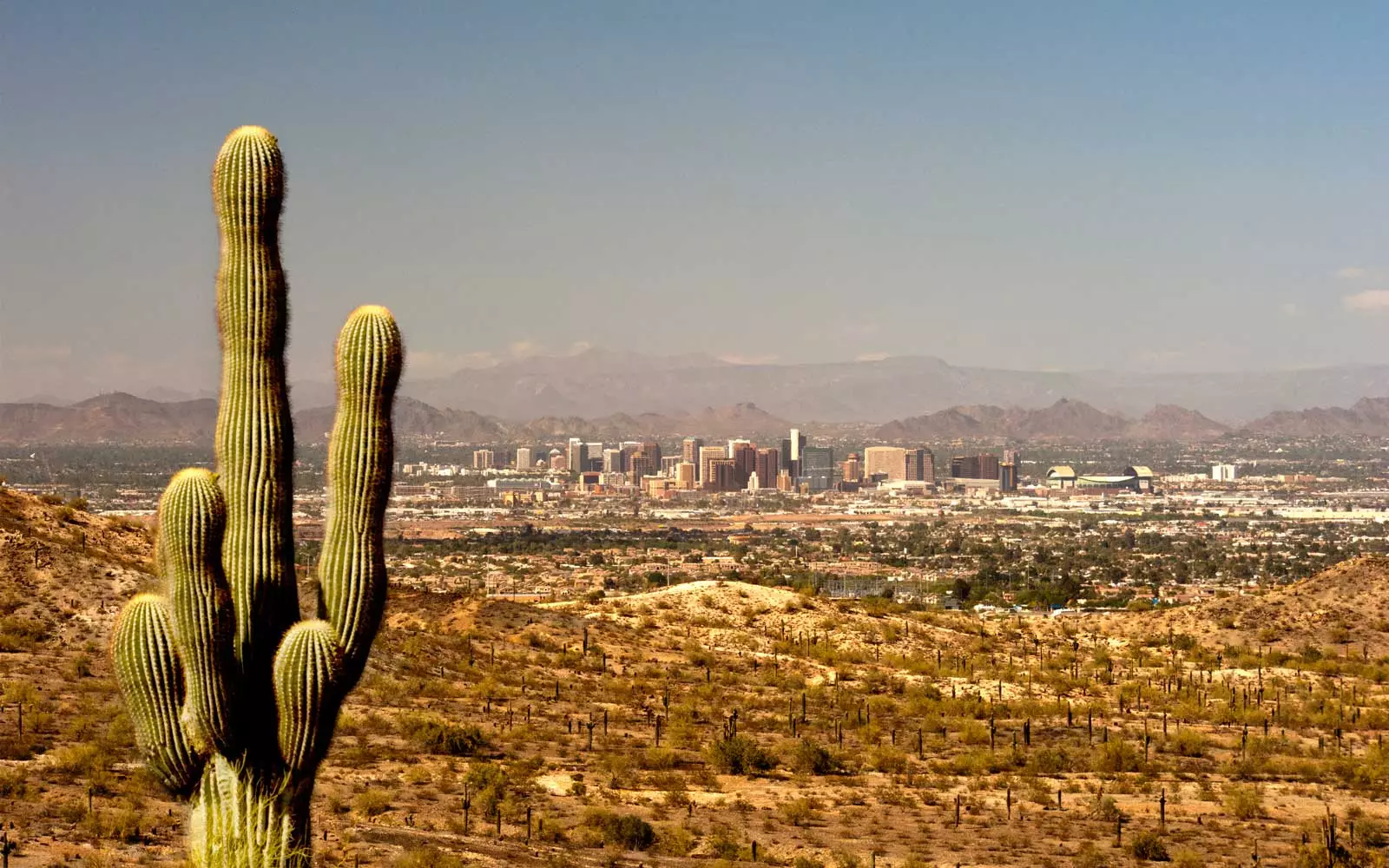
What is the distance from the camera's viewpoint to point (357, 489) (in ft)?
47.0

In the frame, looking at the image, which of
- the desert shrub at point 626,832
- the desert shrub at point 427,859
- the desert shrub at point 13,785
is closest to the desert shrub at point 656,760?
the desert shrub at point 626,832

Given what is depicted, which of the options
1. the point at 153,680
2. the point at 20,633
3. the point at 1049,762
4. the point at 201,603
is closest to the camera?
the point at 201,603

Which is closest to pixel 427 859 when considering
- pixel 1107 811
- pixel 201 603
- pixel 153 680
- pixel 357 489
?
pixel 153 680

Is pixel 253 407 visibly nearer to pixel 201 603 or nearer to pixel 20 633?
pixel 201 603

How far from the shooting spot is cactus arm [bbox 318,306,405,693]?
1436cm

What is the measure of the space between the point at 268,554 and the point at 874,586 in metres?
80.4

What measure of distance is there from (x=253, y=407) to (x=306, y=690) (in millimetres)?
2488

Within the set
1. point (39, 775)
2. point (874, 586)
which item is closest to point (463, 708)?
point (39, 775)

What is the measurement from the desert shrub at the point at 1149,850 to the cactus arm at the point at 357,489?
543 inches

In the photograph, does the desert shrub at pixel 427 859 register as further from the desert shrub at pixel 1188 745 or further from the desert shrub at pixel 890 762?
the desert shrub at pixel 1188 745

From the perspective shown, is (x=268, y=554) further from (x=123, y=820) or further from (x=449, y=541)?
(x=449, y=541)

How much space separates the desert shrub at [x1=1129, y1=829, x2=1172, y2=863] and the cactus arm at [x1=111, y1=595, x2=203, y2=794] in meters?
14.7

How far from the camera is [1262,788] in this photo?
97.5ft

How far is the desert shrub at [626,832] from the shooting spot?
23297 mm
